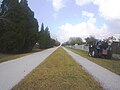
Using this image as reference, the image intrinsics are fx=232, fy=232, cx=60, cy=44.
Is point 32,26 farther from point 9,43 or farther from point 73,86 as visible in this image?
point 73,86

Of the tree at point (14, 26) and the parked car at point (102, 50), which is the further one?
the tree at point (14, 26)

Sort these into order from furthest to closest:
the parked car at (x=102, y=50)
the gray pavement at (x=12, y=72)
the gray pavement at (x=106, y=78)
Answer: the parked car at (x=102, y=50) < the gray pavement at (x=12, y=72) < the gray pavement at (x=106, y=78)

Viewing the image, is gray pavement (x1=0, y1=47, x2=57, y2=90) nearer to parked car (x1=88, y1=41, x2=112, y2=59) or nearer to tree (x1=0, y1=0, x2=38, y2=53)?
parked car (x1=88, y1=41, x2=112, y2=59)

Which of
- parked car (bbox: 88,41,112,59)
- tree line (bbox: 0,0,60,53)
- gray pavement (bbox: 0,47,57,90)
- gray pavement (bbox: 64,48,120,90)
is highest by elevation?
tree line (bbox: 0,0,60,53)

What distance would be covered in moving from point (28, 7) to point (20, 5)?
6019mm

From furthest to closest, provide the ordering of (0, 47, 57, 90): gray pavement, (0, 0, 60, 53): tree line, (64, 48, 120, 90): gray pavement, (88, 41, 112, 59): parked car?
(0, 0, 60, 53): tree line → (88, 41, 112, 59): parked car → (0, 47, 57, 90): gray pavement → (64, 48, 120, 90): gray pavement

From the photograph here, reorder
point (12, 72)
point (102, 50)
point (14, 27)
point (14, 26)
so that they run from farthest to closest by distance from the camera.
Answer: point (14, 26), point (14, 27), point (102, 50), point (12, 72)

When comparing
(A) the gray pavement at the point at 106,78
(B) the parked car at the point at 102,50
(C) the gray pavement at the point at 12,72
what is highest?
(B) the parked car at the point at 102,50

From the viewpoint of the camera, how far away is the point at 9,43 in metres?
41.5

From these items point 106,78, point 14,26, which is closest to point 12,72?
Result: point 106,78

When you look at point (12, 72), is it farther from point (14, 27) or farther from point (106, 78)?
point (14, 27)

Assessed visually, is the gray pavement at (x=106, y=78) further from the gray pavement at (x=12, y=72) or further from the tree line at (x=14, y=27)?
the tree line at (x=14, y=27)

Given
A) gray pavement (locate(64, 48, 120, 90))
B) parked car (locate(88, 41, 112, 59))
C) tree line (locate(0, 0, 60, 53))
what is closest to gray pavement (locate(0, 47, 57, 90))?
gray pavement (locate(64, 48, 120, 90))

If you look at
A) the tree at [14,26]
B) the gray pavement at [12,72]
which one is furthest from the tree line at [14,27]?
the gray pavement at [12,72]
